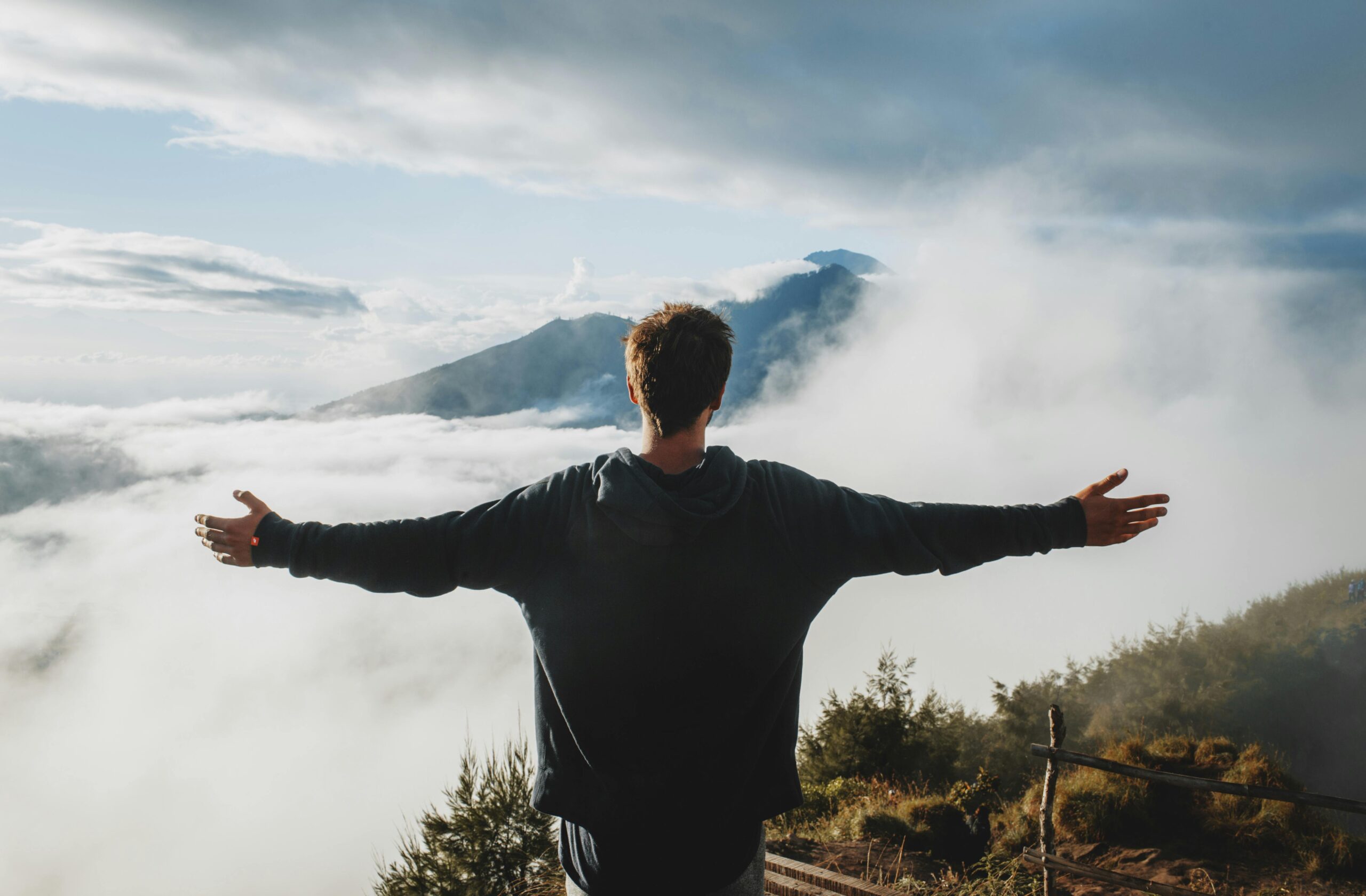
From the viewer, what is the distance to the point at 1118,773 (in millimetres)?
6512

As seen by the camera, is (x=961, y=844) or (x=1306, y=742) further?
(x=1306, y=742)

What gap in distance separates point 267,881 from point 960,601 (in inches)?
6805

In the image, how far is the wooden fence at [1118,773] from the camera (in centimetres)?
513

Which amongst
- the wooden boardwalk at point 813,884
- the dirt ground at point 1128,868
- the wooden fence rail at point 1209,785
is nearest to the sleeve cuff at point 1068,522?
the wooden fence rail at point 1209,785

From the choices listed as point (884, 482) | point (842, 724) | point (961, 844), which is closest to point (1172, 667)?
point (842, 724)

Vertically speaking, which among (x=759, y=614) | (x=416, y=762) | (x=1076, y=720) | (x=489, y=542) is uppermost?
(x=489, y=542)

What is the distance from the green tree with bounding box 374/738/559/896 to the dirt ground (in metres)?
3.89

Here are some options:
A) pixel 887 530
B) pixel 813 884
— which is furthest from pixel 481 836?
pixel 887 530

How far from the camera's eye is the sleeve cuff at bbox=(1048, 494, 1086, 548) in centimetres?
207

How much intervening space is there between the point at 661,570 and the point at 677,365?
0.47 metres

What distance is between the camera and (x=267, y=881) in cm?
19088

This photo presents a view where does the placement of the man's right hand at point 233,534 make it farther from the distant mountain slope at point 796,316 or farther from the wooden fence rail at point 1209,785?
the distant mountain slope at point 796,316

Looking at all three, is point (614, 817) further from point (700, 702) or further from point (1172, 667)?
point (1172, 667)

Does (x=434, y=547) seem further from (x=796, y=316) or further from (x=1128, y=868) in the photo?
(x=796, y=316)
